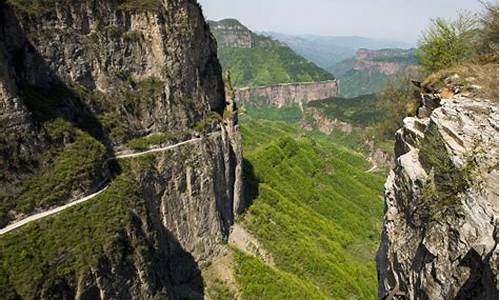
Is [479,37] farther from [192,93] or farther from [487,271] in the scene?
[192,93]

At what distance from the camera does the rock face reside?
15.4 metres

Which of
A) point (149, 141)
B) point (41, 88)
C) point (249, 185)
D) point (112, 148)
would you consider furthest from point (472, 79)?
point (249, 185)

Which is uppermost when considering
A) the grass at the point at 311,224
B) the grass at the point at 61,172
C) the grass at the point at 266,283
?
the grass at the point at 61,172

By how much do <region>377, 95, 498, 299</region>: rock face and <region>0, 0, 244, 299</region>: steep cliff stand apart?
22.3m

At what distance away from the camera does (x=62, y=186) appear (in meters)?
37.3

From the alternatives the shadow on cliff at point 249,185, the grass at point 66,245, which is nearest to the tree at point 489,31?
the grass at point 66,245

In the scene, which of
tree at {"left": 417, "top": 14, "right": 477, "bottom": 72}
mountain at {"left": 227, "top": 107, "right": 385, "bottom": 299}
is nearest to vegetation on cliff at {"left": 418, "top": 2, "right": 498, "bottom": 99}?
tree at {"left": 417, "top": 14, "right": 477, "bottom": 72}

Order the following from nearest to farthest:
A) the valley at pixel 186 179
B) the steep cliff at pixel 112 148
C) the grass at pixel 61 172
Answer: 1. the valley at pixel 186 179
2. the steep cliff at pixel 112 148
3. the grass at pixel 61 172

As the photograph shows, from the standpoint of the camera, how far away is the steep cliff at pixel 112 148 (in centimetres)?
3394

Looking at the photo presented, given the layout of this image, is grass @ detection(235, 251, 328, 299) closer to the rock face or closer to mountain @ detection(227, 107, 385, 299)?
mountain @ detection(227, 107, 385, 299)

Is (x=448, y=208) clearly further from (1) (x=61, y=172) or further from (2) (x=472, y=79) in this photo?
(1) (x=61, y=172)

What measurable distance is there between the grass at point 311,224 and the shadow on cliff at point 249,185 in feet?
2.69

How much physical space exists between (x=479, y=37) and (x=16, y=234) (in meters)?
32.6

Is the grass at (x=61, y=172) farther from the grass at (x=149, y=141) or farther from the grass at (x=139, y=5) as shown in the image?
the grass at (x=139, y=5)
